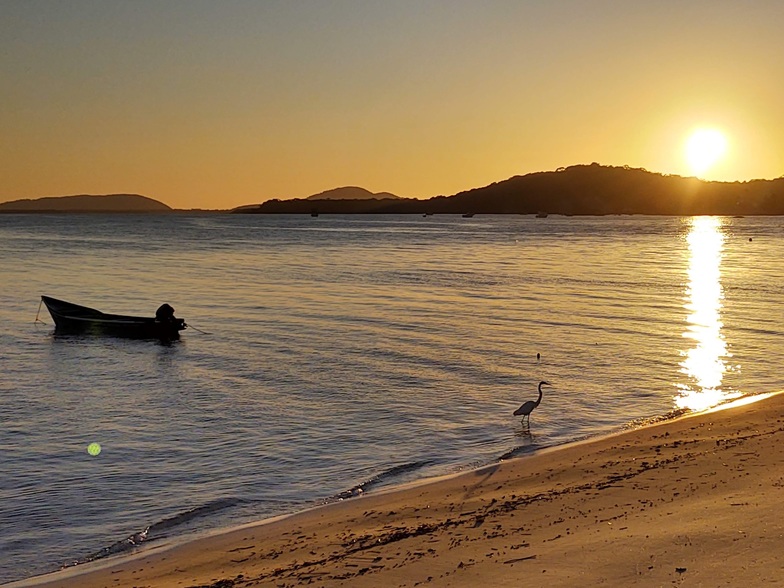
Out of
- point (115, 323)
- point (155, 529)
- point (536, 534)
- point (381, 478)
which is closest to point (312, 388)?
point (381, 478)

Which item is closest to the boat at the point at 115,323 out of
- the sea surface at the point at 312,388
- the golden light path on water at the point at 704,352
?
the sea surface at the point at 312,388

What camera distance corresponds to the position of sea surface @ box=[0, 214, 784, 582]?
1248 centimetres

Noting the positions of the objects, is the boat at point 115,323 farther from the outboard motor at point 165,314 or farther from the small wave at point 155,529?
the small wave at point 155,529

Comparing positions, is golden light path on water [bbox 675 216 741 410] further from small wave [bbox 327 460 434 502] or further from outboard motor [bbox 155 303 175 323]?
outboard motor [bbox 155 303 175 323]

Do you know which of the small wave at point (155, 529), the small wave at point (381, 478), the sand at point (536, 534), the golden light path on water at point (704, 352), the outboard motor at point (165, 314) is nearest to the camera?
the sand at point (536, 534)

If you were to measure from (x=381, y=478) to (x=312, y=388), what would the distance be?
7.50 m

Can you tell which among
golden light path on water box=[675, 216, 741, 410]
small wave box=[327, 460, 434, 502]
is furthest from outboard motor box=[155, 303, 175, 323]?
small wave box=[327, 460, 434, 502]

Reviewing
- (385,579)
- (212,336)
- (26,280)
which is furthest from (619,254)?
(385,579)

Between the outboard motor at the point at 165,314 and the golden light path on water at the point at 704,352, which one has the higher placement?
the outboard motor at the point at 165,314

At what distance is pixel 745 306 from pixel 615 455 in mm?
28010

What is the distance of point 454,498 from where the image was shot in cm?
1127

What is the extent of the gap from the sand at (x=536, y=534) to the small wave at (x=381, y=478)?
69 centimetres

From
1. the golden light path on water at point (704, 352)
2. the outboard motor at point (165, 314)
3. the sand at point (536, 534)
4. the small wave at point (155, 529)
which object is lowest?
Result: the golden light path on water at point (704, 352)

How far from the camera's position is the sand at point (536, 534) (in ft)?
24.5
